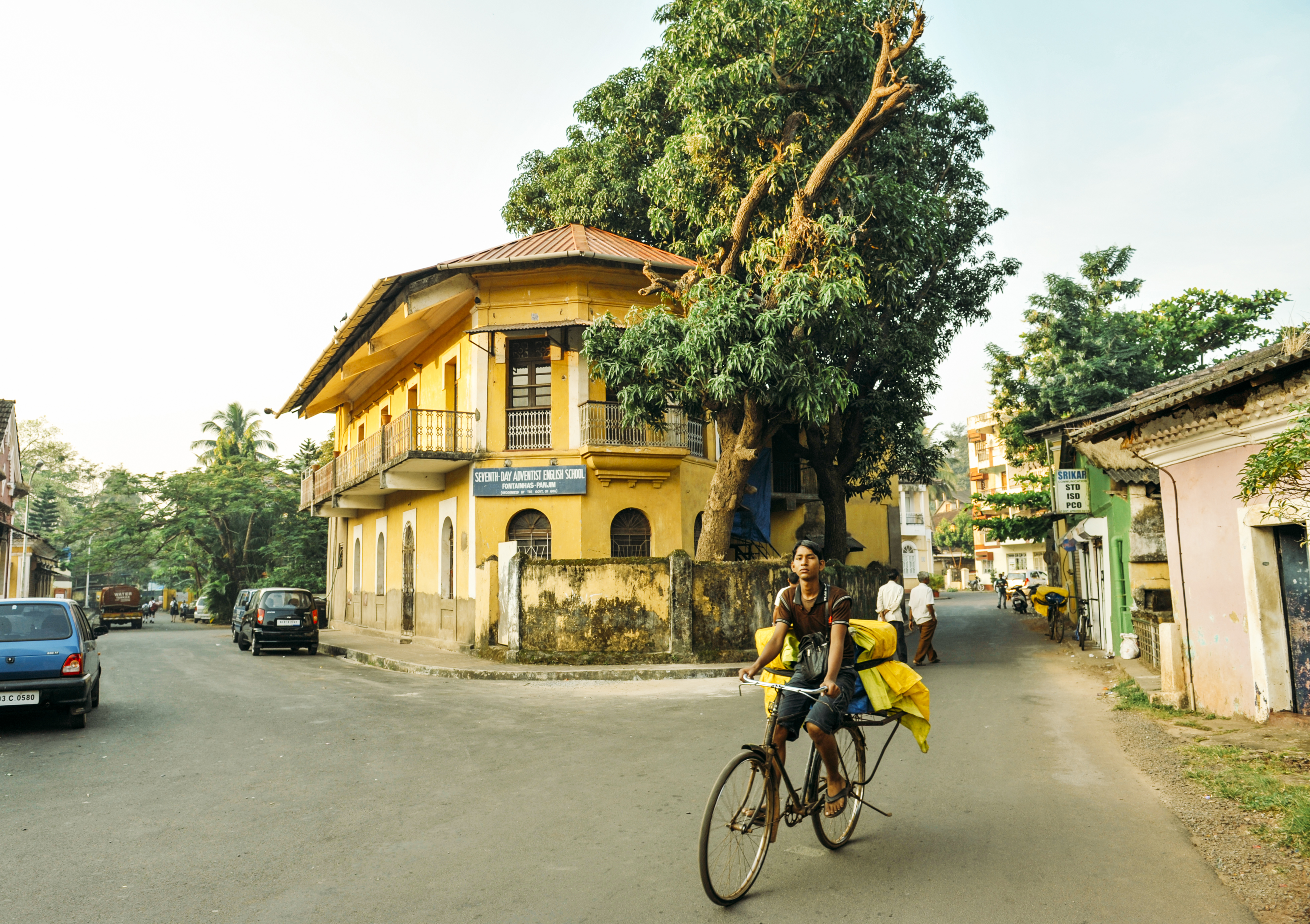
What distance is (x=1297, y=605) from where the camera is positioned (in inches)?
338

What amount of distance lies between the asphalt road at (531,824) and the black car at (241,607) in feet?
48.4

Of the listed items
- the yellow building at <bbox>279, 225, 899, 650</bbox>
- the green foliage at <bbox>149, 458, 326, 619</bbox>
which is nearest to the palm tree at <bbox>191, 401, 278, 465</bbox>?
the green foliage at <bbox>149, 458, 326, 619</bbox>

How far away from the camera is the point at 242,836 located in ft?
18.0

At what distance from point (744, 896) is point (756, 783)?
1.73 ft

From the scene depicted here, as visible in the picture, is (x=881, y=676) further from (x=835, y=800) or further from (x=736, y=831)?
(x=736, y=831)

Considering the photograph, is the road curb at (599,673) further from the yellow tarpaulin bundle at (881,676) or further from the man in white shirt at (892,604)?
the yellow tarpaulin bundle at (881,676)

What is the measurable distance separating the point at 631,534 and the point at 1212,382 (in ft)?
44.1

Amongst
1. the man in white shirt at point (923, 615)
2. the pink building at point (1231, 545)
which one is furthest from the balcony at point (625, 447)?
the pink building at point (1231, 545)

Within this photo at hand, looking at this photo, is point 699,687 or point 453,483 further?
point 453,483

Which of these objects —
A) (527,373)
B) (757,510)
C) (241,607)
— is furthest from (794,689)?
(241,607)

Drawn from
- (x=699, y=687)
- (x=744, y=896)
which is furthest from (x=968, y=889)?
(x=699, y=687)

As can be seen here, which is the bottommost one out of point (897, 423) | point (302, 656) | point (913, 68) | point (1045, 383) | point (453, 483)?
point (302, 656)

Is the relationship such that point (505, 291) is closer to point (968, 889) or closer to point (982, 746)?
point (982, 746)

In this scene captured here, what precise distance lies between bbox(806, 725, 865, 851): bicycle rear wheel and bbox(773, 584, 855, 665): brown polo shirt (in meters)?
0.50
